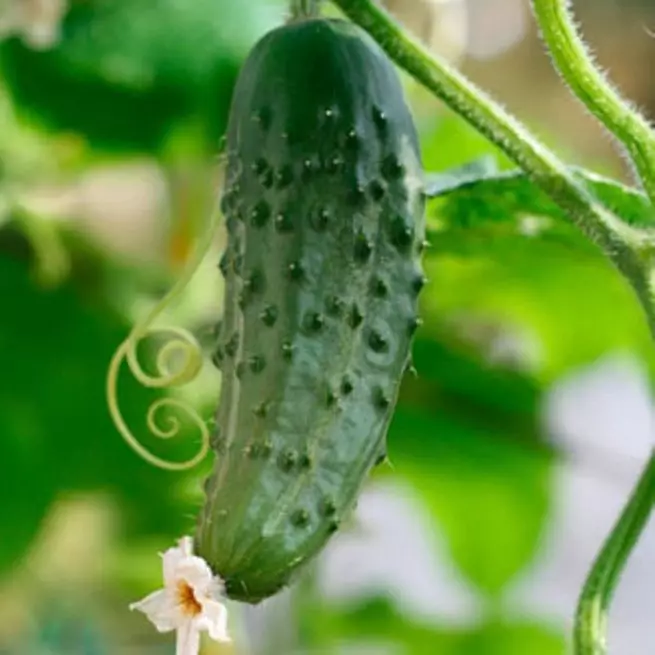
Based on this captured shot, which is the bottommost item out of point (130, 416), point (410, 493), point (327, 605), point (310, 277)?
point (327, 605)

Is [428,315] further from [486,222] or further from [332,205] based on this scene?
[332,205]

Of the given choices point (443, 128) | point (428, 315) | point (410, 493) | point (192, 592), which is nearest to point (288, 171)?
point (192, 592)

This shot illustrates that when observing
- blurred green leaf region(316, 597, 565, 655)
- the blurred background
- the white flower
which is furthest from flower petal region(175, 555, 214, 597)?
blurred green leaf region(316, 597, 565, 655)

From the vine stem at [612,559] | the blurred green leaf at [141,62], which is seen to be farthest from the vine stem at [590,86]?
the blurred green leaf at [141,62]

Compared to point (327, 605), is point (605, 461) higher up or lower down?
higher up

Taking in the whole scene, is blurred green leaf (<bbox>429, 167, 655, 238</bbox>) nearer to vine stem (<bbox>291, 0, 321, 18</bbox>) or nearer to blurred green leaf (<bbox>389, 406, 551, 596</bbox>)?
vine stem (<bbox>291, 0, 321, 18</bbox>)

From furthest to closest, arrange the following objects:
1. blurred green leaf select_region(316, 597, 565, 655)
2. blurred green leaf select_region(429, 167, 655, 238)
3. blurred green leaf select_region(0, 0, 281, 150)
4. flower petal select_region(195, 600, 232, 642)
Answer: blurred green leaf select_region(316, 597, 565, 655)
blurred green leaf select_region(0, 0, 281, 150)
blurred green leaf select_region(429, 167, 655, 238)
flower petal select_region(195, 600, 232, 642)

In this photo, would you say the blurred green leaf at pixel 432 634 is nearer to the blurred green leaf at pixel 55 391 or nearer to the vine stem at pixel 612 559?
the blurred green leaf at pixel 55 391
